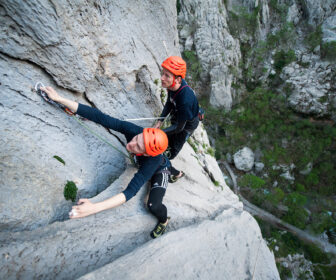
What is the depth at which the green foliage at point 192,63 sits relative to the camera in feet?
70.4

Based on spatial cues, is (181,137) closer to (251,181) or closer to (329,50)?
(251,181)

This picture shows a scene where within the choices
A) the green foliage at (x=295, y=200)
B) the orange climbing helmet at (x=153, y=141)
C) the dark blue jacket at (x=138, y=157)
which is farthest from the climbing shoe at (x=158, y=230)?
the green foliage at (x=295, y=200)

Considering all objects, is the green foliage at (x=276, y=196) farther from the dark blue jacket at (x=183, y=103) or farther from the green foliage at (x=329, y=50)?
the dark blue jacket at (x=183, y=103)

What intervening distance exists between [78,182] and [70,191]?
0.22m

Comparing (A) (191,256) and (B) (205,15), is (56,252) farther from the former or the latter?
(B) (205,15)

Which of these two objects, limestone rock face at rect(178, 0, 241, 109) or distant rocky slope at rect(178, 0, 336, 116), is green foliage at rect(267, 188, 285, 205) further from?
limestone rock face at rect(178, 0, 241, 109)

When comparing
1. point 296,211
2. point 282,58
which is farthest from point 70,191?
point 282,58

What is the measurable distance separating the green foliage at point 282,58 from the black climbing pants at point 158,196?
87.1 feet

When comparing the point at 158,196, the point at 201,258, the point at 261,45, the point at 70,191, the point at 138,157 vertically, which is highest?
the point at 261,45

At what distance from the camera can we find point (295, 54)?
22562 millimetres

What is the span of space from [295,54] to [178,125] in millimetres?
26814

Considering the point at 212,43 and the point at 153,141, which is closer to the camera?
the point at 153,141

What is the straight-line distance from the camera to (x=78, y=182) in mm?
2822

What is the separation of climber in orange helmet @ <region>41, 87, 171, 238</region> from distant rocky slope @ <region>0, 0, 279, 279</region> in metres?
0.21
